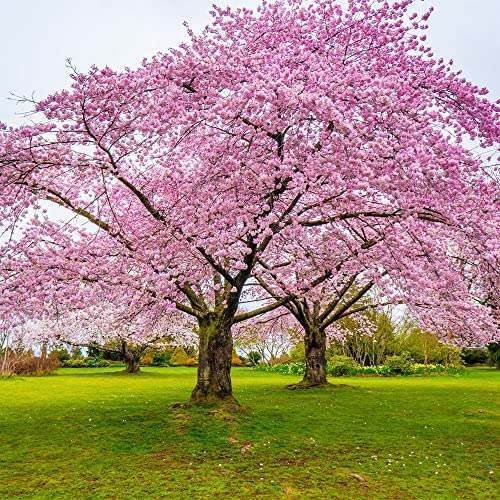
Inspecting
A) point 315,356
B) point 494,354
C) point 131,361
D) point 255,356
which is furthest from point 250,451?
point 255,356

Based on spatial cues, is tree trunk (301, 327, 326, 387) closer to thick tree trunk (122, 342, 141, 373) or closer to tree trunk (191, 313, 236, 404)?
tree trunk (191, 313, 236, 404)

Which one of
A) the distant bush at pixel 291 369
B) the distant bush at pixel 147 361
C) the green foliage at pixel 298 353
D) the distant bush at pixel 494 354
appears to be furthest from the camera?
the distant bush at pixel 147 361

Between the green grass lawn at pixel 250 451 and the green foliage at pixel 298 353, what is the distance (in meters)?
26.4

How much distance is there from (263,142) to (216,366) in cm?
605

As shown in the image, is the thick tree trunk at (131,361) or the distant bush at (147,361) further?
the distant bush at (147,361)

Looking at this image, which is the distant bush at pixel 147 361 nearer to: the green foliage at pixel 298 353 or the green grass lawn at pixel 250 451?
the green foliage at pixel 298 353

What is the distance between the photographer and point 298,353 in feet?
139

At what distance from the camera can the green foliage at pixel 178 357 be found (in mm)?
53275

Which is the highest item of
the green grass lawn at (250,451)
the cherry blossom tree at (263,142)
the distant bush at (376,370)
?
the cherry blossom tree at (263,142)

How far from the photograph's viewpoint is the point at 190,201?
9680mm

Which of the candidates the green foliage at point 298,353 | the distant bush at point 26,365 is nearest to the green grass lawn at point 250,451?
the distant bush at point 26,365

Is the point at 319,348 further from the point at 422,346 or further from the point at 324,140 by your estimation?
the point at 422,346

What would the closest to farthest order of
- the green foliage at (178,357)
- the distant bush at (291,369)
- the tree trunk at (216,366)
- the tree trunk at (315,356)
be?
the tree trunk at (216,366)
the tree trunk at (315,356)
the distant bush at (291,369)
the green foliage at (178,357)

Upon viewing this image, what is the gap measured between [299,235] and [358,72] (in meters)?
3.78
